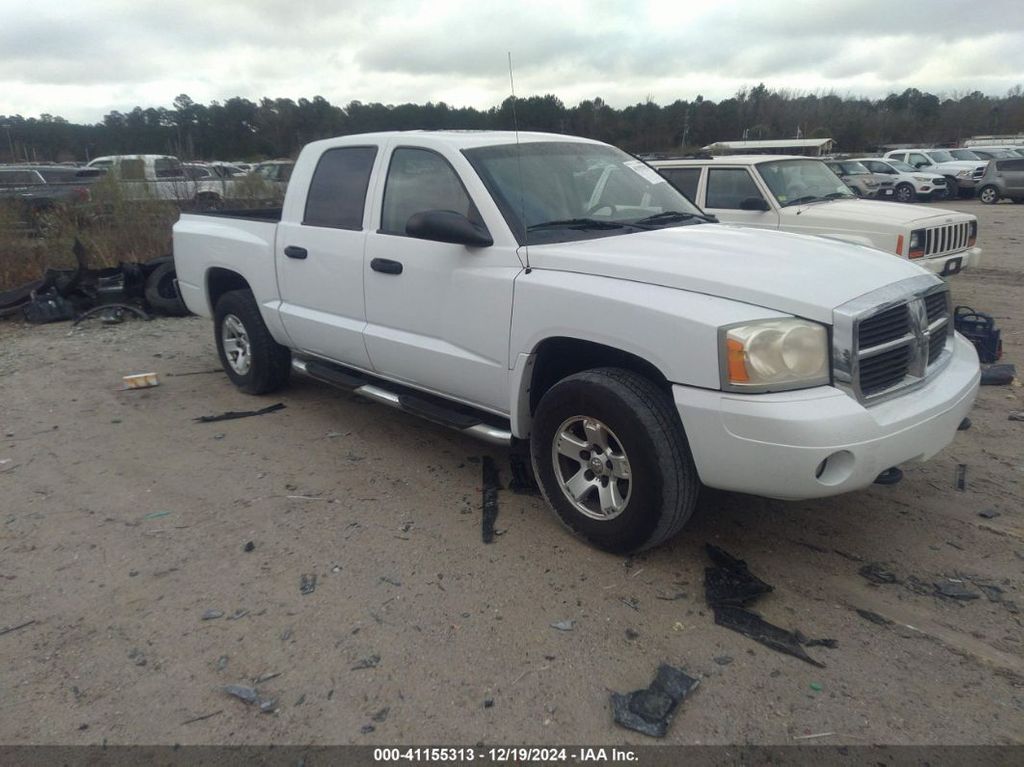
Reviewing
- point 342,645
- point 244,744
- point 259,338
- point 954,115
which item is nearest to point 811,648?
point 342,645

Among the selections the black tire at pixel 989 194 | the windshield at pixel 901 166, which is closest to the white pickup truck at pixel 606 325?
the black tire at pixel 989 194

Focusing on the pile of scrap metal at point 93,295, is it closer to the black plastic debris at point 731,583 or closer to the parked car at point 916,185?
the black plastic debris at point 731,583

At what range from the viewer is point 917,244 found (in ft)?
25.3

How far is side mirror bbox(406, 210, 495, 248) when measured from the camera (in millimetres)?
3676

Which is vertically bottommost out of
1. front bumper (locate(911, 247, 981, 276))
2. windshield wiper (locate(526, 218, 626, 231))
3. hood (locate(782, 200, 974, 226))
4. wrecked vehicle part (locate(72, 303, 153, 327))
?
wrecked vehicle part (locate(72, 303, 153, 327))

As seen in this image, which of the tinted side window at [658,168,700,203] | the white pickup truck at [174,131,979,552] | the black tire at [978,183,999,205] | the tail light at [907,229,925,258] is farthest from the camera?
the black tire at [978,183,999,205]

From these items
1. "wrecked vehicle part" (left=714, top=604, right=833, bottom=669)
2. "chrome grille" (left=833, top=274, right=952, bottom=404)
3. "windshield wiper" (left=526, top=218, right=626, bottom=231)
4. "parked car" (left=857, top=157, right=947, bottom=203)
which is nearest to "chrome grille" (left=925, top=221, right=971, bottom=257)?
"chrome grille" (left=833, top=274, right=952, bottom=404)

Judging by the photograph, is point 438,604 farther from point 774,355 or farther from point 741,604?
point 774,355

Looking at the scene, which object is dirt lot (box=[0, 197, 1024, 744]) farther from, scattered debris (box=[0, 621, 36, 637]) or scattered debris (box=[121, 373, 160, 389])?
scattered debris (box=[121, 373, 160, 389])

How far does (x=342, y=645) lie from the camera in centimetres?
297

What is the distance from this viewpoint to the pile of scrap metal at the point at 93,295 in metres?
9.15

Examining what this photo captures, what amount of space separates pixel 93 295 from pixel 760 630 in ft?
29.8

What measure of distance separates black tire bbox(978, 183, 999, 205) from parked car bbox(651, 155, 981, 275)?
61.0ft

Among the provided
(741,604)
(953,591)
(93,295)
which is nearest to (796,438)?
(741,604)
